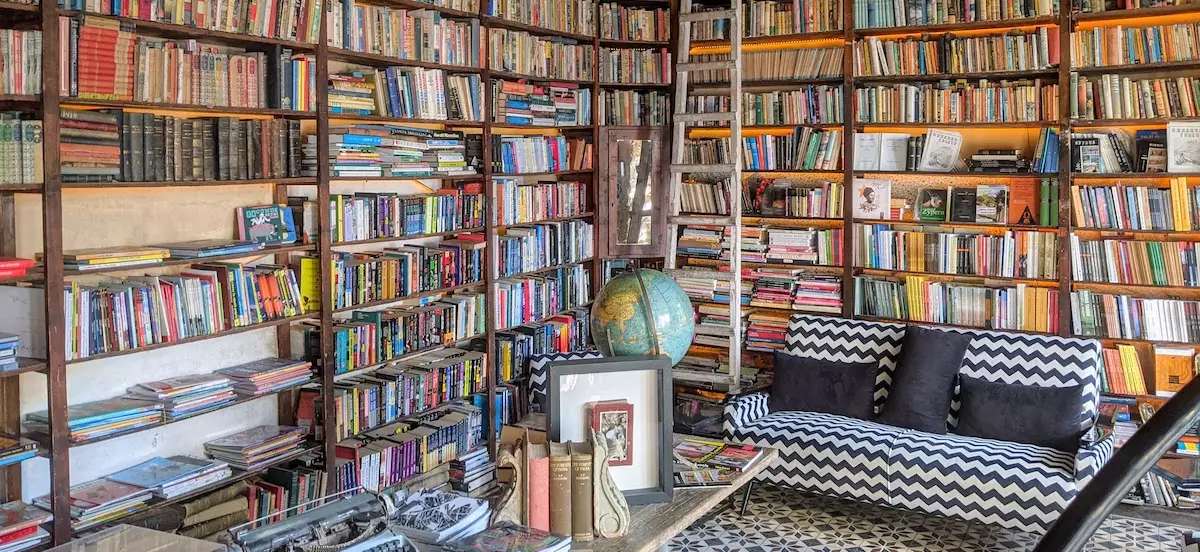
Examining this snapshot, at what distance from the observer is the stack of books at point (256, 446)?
3.91 meters

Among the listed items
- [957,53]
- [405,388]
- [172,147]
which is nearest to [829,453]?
[405,388]

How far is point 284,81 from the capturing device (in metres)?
3.96

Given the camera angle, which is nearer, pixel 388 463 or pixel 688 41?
pixel 388 463

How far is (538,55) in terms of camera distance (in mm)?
5617

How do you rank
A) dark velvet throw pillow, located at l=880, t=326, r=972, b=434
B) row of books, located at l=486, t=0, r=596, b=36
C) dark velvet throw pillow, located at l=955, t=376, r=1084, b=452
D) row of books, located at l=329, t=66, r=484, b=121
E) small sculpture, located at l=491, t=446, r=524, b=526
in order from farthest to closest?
row of books, located at l=486, t=0, r=596, b=36, dark velvet throw pillow, located at l=880, t=326, r=972, b=434, dark velvet throw pillow, located at l=955, t=376, r=1084, b=452, row of books, located at l=329, t=66, r=484, b=121, small sculpture, located at l=491, t=446, r=524, b=526

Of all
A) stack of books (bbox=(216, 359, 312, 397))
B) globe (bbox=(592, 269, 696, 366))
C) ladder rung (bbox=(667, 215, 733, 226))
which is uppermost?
ladder rung (bbox=(667, 215, 733, 226))

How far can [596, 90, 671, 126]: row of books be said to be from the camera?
622cm

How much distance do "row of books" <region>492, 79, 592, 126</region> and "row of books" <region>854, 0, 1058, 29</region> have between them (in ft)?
A: 5.54

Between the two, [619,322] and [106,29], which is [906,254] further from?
[106,29]

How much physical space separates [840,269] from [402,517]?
13.9 feet

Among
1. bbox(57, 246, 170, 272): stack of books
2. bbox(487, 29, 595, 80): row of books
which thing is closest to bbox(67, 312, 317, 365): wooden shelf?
bbox(57, 246, 170, 272): stack of books

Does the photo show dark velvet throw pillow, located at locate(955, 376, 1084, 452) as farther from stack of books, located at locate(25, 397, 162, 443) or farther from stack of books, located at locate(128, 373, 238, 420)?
stack of books, located at locate(25, 397, 162, 443)

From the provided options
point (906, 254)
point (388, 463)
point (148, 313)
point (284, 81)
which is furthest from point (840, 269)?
point (148, 313)

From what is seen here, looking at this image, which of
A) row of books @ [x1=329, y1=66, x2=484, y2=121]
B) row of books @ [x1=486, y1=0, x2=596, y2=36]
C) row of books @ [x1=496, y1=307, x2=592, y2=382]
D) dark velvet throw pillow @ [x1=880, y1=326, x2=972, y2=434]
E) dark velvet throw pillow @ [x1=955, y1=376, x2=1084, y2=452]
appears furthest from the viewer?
row of books @ [x1=496, y1=307, x2=592, y2=382]
